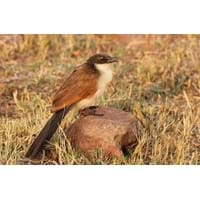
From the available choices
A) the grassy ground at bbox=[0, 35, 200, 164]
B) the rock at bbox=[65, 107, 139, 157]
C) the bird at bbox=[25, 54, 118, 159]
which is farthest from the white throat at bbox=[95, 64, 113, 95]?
the grassy ground at bbox=[0, 35, 200, 164]

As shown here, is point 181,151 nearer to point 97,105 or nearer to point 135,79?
point 97,105

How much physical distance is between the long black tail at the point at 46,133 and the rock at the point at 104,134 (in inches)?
4.3

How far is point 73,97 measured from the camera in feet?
16.9

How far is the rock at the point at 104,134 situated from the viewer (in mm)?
5070

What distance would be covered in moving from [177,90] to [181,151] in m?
1.06

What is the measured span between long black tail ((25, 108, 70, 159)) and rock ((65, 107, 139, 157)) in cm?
11

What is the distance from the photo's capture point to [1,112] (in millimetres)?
5770

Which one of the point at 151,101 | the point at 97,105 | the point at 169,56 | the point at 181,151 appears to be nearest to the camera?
→ the point at 181,151

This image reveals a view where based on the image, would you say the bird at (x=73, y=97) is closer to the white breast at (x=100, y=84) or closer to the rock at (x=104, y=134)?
the white breast at (x=100, y=84)

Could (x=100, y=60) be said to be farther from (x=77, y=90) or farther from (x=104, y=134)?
(x=104, y=134)

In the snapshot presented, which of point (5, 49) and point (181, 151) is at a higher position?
point (5, 49)

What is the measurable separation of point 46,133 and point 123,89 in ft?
3.51

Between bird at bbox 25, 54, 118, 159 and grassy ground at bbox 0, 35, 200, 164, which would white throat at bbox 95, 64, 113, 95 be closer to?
bird at bbox 25, 54, 118, 159

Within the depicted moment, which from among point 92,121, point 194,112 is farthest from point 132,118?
point 194,112
